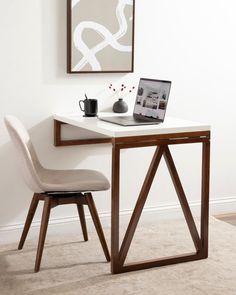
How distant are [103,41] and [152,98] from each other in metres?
0.56

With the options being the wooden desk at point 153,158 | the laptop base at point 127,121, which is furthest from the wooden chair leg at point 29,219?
the laptop base at point 127,121

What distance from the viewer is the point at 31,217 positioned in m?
3.50

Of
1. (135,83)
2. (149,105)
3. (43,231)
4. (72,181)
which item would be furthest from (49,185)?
(135,83)

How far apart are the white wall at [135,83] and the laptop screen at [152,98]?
0.38 meters

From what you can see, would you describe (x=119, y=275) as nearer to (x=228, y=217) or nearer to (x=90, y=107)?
(x=90, y=107)

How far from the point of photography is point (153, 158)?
336 centimetres

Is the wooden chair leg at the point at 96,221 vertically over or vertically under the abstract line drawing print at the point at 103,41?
under

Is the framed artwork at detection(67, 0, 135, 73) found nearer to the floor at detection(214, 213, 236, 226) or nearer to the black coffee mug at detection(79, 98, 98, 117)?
the black coffee mug at detection(79, 98, 98, 117)

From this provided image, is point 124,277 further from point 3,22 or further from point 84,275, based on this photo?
point 3,22

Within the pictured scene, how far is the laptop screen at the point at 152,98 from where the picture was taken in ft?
11.0

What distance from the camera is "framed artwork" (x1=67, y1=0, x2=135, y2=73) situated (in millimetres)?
3678

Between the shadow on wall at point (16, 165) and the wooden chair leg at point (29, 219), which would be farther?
the shadow on wall at point (16, 165)

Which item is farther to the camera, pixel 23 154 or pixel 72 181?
pixel 72 181

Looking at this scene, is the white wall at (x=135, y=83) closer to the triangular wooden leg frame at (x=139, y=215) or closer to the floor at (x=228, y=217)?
the floor at (x=228, y=217)
